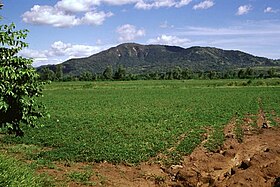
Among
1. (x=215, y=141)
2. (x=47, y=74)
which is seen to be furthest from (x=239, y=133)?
(x=47, y=74)

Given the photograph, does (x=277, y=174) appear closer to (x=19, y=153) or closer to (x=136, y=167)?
(x=136, y=167)

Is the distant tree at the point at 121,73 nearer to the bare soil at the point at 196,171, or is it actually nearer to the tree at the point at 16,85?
the bare soil at the point at 196,171

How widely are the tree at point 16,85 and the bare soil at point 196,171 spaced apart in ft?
10.8

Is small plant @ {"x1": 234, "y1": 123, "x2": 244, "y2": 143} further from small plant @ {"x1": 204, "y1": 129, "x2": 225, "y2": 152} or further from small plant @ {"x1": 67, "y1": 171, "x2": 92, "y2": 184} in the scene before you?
small plant @ {"x1": 67, "y1": 171, "x2": 92, "y2": 184}

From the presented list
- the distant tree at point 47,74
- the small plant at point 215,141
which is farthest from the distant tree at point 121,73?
the small plant at point 215,141

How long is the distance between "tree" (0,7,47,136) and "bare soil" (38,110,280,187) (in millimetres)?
3298

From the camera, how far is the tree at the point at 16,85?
822cm

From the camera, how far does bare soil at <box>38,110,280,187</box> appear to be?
11695 mm

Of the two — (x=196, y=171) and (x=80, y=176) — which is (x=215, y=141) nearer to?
(x=196, y=171)

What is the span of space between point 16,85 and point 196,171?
7.39 metres

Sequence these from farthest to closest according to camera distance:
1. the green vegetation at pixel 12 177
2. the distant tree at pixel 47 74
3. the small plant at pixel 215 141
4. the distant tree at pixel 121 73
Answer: the distant tree at pixel 121 73
the distant tree at pixel 47 74
the small plant at pixel 215 141
the green vegetation at pixel 12 177

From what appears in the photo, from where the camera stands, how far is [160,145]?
16.5 m

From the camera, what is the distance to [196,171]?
42.9 ft

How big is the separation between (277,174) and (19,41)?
352 inches
